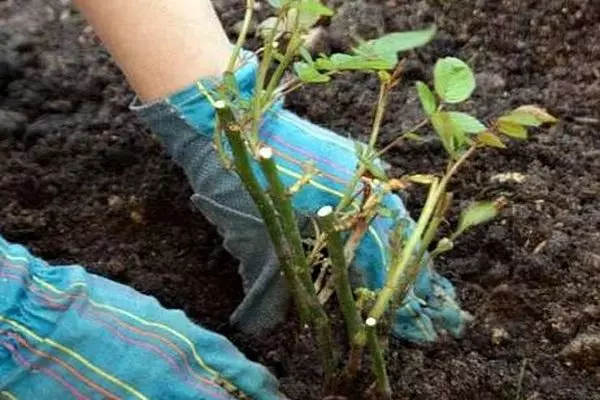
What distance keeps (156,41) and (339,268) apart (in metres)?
0.38

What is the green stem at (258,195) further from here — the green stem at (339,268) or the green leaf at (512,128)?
the green leaf at (512,128)

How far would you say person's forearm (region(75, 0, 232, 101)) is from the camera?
1117 millimetres

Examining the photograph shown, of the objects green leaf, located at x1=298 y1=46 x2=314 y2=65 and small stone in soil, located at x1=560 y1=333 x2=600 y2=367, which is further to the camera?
small stone in soil, located at x1=560 y1=333 x2=600 y2=367

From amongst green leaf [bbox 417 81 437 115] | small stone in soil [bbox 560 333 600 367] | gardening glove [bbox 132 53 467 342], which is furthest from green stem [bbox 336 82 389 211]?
small stone in soil [bbox 560 333 600 367]

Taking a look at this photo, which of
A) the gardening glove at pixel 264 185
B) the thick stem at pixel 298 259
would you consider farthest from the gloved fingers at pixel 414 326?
the thick stem at pixel 298 259

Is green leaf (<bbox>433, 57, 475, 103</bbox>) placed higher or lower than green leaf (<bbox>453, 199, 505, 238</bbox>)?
higher

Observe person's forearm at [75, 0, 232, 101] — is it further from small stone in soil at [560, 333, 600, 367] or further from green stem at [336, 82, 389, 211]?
small stone in soil at [560, 333, 600, 367]

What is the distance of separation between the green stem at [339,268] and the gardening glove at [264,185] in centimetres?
16

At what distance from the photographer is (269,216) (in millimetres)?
875

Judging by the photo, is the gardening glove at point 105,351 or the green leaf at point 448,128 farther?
the gardening glove at point 105,351

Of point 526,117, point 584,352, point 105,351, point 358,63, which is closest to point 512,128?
point 526,117

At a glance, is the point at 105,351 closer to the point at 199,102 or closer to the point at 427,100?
the point at 199,102

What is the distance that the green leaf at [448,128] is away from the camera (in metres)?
0.81

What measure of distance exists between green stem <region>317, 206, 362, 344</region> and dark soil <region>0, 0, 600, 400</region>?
0.50ft
